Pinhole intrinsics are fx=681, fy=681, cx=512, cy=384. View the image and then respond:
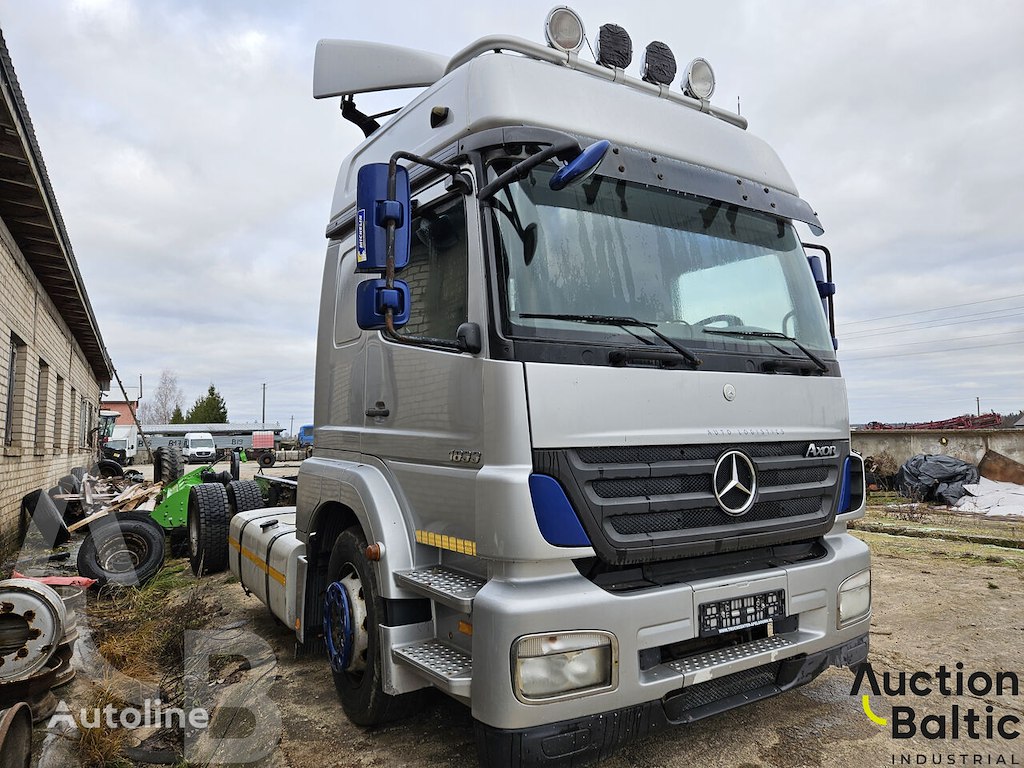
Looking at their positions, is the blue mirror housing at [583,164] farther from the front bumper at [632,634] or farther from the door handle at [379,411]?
the front bumper at [632,634]

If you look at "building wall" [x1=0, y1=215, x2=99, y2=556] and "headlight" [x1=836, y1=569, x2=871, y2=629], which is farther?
"building wall" [x1=0, y1=215, x2=99, y2=556]

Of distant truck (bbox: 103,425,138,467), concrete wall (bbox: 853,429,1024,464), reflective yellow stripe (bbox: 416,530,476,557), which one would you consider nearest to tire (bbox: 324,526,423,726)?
reflective yellow stripe (bbox: 416,530,476,557)

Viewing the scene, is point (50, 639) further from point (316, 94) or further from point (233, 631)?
point (316, 94)

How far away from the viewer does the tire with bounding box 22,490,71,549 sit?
331 inches

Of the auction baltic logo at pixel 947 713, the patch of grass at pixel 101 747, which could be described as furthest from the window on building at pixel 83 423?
the auction baltic logo at pixel 947 713

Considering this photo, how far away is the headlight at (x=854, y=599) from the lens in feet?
10.4

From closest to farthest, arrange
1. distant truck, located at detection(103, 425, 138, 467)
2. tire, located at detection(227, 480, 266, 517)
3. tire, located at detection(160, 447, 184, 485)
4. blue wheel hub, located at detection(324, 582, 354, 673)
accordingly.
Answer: blue wheel hub, located at detection(324, 582, 354, 673), tire, located at detection(227, 480, 266, 517), tire, located at detection(160, 447, 184, 485), distant truck, located at detection(103, 425, 138, 467)

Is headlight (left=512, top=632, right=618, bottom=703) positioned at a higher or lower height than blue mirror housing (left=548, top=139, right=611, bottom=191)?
lower

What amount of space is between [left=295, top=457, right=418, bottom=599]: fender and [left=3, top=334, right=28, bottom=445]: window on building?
705cm

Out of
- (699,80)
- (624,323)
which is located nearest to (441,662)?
(624,323)

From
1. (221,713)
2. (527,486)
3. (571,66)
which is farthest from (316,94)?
(221,713)

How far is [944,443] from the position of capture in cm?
1227

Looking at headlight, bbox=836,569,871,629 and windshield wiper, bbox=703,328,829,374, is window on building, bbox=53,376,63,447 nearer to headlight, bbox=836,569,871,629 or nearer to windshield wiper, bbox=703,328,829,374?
windshield wiper, bbox=703,328,829,374

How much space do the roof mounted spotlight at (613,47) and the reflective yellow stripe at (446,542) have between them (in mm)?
2625
